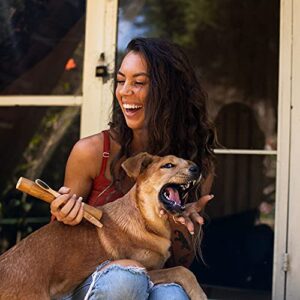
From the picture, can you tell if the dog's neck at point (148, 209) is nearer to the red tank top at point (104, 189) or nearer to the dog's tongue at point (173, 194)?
the dog's tongue at point (173, 194)

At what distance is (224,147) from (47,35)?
1.53 meters

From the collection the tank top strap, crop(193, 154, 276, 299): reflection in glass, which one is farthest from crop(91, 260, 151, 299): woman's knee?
crop(193, 154, 276, 299): reflection in glass

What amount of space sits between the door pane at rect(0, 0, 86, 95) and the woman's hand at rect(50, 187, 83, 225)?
6.15ft

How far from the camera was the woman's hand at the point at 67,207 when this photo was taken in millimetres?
2477

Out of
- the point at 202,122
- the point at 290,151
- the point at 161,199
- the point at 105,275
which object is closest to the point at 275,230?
the point at 290,151

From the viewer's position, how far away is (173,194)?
2.65 m

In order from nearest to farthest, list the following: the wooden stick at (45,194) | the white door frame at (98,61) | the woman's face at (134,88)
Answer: the wooden stick at (45,194), the woman's face at (134,88), the white door frame at (98,61)

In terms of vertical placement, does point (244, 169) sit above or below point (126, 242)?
above

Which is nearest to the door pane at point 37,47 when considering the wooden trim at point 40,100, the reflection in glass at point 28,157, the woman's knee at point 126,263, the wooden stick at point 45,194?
the wooden trim at point 40,100

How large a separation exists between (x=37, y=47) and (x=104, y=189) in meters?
1.96

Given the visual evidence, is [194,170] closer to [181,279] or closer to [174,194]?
[174,194]

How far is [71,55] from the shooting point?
14.2ft

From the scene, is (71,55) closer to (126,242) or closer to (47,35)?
(47,35)

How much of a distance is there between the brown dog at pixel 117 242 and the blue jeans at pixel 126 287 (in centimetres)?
7
